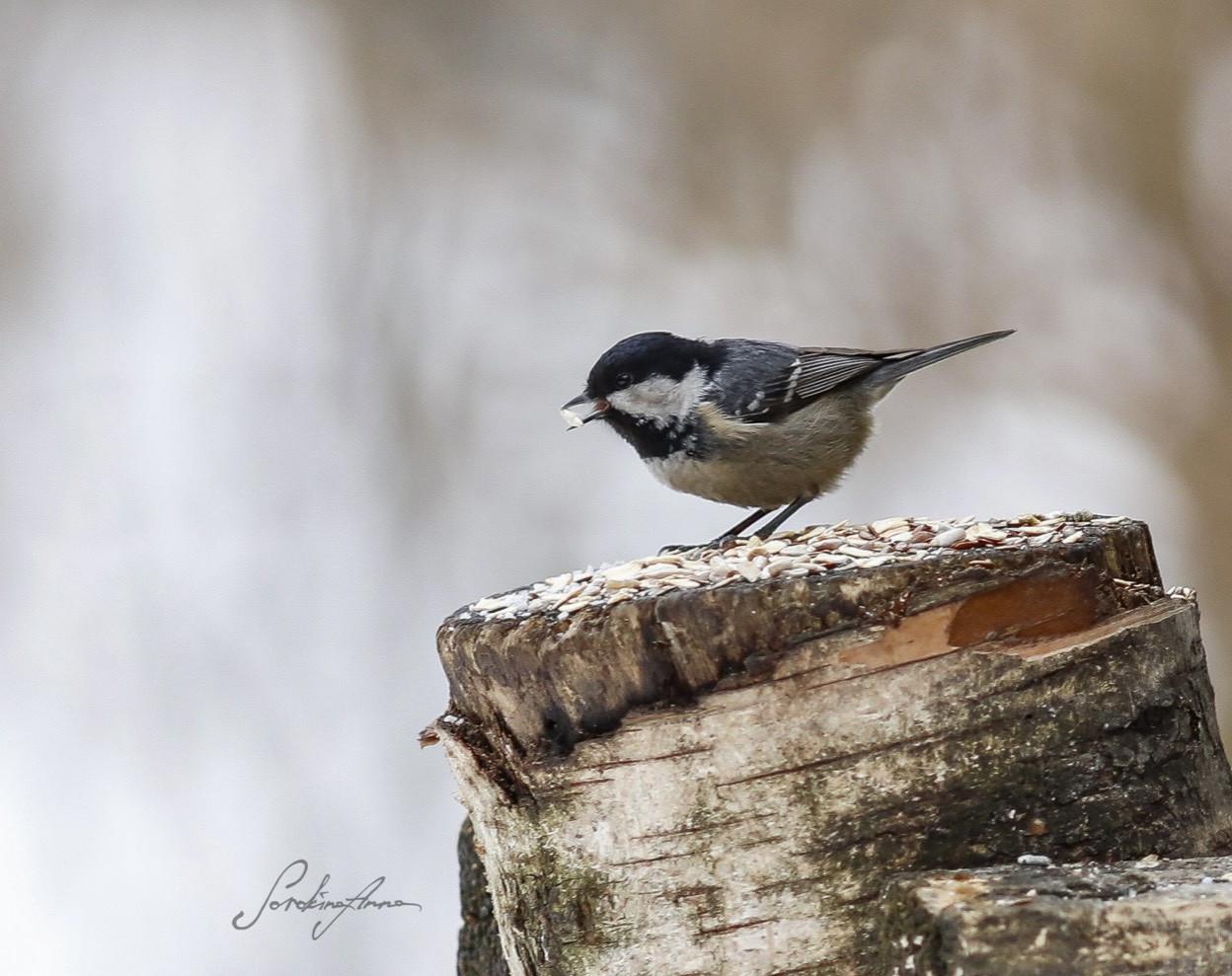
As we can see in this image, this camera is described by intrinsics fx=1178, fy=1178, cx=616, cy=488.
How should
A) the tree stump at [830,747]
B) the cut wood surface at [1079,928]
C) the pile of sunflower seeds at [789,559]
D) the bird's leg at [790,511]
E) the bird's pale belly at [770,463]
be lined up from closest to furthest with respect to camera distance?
the cut wood surface at [1079,928] < the tree stump at [830,747] < the pile of sunflower seeds at [789,559] < the bird's pale belly at [770,463] < the bird's leg at [790,511]

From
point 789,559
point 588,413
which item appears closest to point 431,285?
point 588,413

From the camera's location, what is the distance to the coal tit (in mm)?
2480

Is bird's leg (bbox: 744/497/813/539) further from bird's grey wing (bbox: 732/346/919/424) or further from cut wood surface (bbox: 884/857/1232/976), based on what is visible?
cut wood surface (bbox: 884/857/1232/976)

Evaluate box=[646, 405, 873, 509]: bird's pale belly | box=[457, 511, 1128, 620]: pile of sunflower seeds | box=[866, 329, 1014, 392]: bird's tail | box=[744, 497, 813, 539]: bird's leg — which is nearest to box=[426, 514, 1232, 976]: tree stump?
box=[457, 511, 1128, 620]: pile of sunflower seeds

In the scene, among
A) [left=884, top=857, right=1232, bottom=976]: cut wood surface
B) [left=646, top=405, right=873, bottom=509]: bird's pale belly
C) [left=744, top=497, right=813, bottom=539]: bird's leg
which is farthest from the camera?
[left=744, top=497, right=813, bottom=539]: bird's leg

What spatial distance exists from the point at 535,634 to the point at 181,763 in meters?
2.26

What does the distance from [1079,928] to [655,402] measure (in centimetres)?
169

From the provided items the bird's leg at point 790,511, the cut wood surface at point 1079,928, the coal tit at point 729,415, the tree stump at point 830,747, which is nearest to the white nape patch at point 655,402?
the coal tit at point 729,415

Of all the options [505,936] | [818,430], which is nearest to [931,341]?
[818,430]

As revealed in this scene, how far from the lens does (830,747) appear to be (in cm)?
118

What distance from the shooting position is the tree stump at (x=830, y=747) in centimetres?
117
